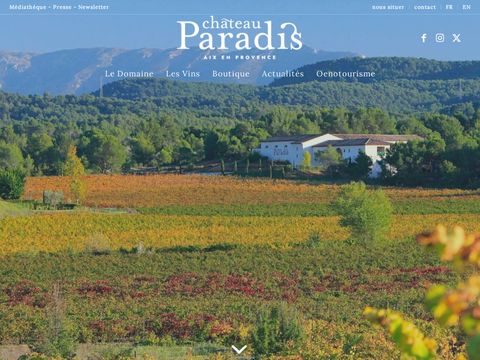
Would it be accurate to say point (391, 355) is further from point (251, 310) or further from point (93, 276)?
point (93, 276)

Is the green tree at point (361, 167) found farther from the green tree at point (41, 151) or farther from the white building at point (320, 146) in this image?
the green tree at point (41, 151)

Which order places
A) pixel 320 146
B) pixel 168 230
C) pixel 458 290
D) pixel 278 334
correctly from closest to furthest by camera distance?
1. pixel 458 290
2. pixel 278 334
3. pixel 168 230
4. pixel 320 146

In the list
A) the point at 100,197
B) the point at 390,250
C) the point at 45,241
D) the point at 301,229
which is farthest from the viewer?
the point at 100,197

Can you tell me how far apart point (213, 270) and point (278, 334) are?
1473cm

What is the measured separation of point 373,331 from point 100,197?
4938 cm

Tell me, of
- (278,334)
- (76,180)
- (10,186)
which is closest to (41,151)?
(10,186)

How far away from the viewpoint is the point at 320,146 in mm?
97938

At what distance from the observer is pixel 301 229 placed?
1813 inches

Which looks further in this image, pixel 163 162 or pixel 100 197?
pixel 163 162

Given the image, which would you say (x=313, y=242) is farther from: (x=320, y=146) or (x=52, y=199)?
(x=320, y=146)

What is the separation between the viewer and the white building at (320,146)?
303 feet

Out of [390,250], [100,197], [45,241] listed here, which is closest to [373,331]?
[390,250]

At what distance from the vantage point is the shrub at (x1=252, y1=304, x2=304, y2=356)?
1639 cm


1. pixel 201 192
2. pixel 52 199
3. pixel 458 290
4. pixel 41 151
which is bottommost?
pixel 201 192
